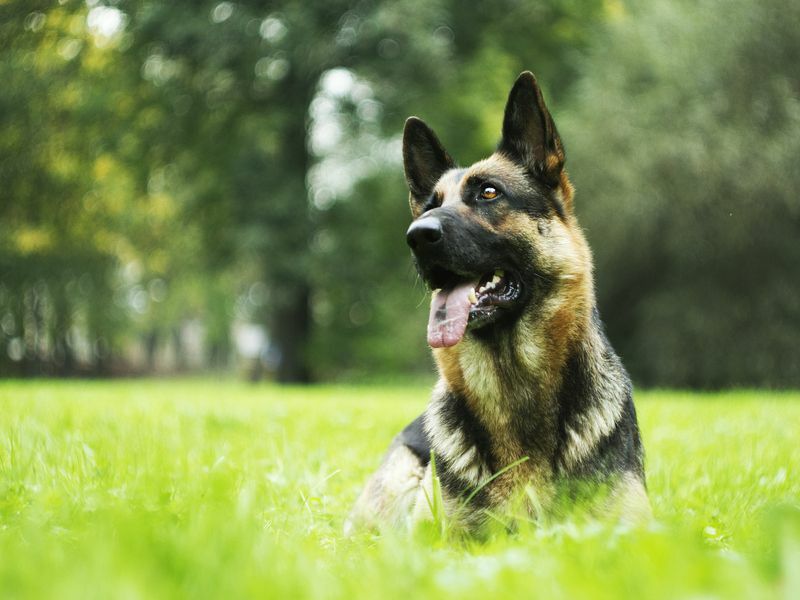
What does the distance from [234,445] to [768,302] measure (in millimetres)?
16591

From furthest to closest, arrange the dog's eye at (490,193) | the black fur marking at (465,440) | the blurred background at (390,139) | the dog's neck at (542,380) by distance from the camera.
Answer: the blurred background at (390,139)
the dog's eye at (490,193)
the dog's neck at (542,380)
the black fur marking at (465,440)

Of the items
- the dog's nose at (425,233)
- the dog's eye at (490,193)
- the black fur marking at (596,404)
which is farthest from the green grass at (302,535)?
the dog's eye at (490,193)

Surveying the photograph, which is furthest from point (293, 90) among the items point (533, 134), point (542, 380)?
point (542, 380)

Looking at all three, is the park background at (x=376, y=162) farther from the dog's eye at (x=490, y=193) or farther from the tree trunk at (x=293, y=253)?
the dog's eye at (x=490, y=193)

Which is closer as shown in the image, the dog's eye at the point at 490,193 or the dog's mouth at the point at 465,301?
the dog's mouth at the point at 465,301

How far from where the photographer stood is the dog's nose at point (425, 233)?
3582mm

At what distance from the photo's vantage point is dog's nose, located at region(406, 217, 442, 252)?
3.58 meters

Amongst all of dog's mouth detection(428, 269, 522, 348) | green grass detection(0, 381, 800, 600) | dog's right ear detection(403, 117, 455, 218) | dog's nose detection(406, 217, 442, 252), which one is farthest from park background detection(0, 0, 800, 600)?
dog's nose detection(406, 217, 442, 252)

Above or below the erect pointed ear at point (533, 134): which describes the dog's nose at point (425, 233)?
below

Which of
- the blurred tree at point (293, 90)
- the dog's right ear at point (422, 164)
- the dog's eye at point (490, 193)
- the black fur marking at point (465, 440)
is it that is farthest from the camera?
the blurred tree at point (293, 90)

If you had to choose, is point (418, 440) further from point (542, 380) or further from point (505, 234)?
point (505, 234)

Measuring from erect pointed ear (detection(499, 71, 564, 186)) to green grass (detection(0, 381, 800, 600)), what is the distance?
1922 mm

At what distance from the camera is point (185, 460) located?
4.43 metres

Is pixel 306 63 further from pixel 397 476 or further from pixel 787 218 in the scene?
pixel 397 476
